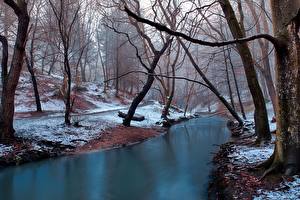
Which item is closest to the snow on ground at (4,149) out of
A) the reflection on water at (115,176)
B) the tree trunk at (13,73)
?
the tree trunk at (13,73)

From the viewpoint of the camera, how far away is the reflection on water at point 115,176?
869 centimetres

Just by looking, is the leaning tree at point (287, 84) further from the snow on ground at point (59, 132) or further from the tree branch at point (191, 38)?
the snow on ground at point (59, 132)

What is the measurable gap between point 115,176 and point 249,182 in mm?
4943

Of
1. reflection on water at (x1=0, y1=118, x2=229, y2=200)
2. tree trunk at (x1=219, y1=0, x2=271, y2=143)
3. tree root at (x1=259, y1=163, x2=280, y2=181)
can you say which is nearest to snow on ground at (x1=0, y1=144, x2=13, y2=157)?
reflection on water at (x1=0, y1=118, x2=229, y2=200)

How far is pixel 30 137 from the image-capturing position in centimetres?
1389

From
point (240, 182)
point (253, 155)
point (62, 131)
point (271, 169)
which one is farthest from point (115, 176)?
point (62, 131)

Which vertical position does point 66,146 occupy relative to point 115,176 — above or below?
above

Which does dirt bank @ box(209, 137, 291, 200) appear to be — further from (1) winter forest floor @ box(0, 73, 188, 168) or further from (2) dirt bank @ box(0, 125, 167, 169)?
(1) winter forest floor @ box(0, 73, 188, 168)

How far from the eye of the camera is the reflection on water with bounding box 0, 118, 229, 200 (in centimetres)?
869

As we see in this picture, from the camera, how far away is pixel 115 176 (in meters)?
10.6

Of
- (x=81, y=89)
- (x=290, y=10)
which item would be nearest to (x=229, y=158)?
(x=290, y=10)

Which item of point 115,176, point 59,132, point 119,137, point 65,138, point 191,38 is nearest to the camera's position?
point 191,38

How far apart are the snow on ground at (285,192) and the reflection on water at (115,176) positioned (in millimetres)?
2426

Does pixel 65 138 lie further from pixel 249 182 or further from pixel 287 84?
pixel 287 84
